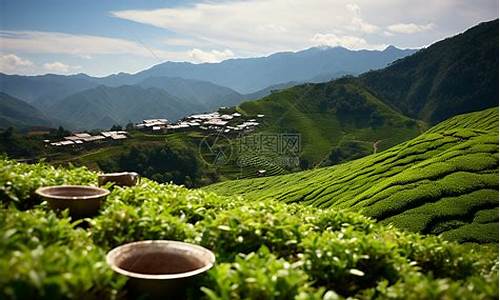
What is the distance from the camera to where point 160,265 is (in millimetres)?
5320

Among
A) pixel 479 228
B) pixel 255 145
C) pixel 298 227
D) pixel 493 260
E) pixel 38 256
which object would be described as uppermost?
pixel 38 256

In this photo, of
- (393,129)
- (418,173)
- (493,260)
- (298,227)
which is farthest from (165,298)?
(393,129)

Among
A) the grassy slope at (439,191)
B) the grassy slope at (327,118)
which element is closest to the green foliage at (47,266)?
the grassy slope at (439,191)

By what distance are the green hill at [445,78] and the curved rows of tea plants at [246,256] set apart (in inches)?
5743

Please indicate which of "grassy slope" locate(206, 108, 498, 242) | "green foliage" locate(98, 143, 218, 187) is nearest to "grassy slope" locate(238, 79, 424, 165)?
"green foliage" locate(98, 143, 218, 187)

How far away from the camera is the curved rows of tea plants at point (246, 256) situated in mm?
3648

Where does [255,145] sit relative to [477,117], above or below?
Result: below

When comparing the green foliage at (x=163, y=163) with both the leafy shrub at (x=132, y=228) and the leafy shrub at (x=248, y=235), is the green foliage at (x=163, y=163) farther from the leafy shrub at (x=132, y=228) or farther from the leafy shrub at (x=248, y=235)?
the leafy shrub at (x=248, y=235)

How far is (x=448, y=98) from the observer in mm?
153750

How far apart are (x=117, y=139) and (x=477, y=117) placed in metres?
76.3

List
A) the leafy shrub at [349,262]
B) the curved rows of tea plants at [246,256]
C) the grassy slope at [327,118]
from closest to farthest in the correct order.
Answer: the curved rows of tea plants at [246,256] → the leafy shrub at [349,262] → the grassy slope at [327,118]

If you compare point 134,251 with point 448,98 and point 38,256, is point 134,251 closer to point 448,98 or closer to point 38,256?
point 38,256

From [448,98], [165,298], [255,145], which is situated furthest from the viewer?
[448,98]

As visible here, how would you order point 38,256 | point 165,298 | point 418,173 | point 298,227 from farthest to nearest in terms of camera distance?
point 418,173, point 298,227, point 165,298, point 38,256
